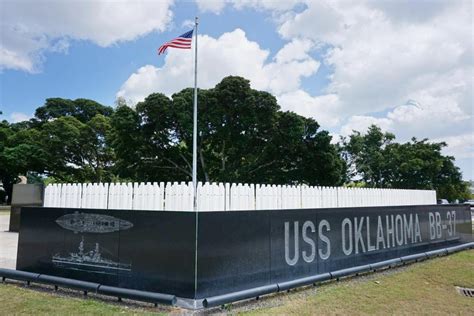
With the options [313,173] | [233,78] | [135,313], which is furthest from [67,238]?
[313,173]

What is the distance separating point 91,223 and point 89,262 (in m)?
0.73

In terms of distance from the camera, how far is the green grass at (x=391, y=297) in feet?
18.7

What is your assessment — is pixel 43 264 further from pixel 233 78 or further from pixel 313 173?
pixel 313 173

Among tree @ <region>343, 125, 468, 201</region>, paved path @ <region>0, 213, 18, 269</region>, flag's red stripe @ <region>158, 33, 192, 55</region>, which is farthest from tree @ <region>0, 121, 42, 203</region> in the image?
tree @ <region>343, 125, 468, 201</region>

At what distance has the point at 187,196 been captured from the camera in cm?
610

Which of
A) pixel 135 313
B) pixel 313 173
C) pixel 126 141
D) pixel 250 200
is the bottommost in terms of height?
pixel 135 313

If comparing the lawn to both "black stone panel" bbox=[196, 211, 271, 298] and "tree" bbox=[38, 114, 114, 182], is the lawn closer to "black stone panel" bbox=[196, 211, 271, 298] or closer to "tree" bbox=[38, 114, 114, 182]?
"black stone panel" bbox=[196, 211, 271, 298]

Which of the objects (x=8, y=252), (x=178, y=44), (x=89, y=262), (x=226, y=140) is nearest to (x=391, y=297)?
(x=89, y=262)

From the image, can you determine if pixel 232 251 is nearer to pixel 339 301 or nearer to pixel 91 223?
pixel 339 301

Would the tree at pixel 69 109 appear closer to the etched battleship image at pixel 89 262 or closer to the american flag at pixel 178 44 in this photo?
the american flag at pixel 178 44

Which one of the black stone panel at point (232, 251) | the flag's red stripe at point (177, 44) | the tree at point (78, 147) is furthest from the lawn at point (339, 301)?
the tree at point (78, 147)

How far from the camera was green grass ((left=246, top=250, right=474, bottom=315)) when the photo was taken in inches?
224

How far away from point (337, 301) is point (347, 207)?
3045 millimetres

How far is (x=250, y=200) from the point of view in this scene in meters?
6.85
